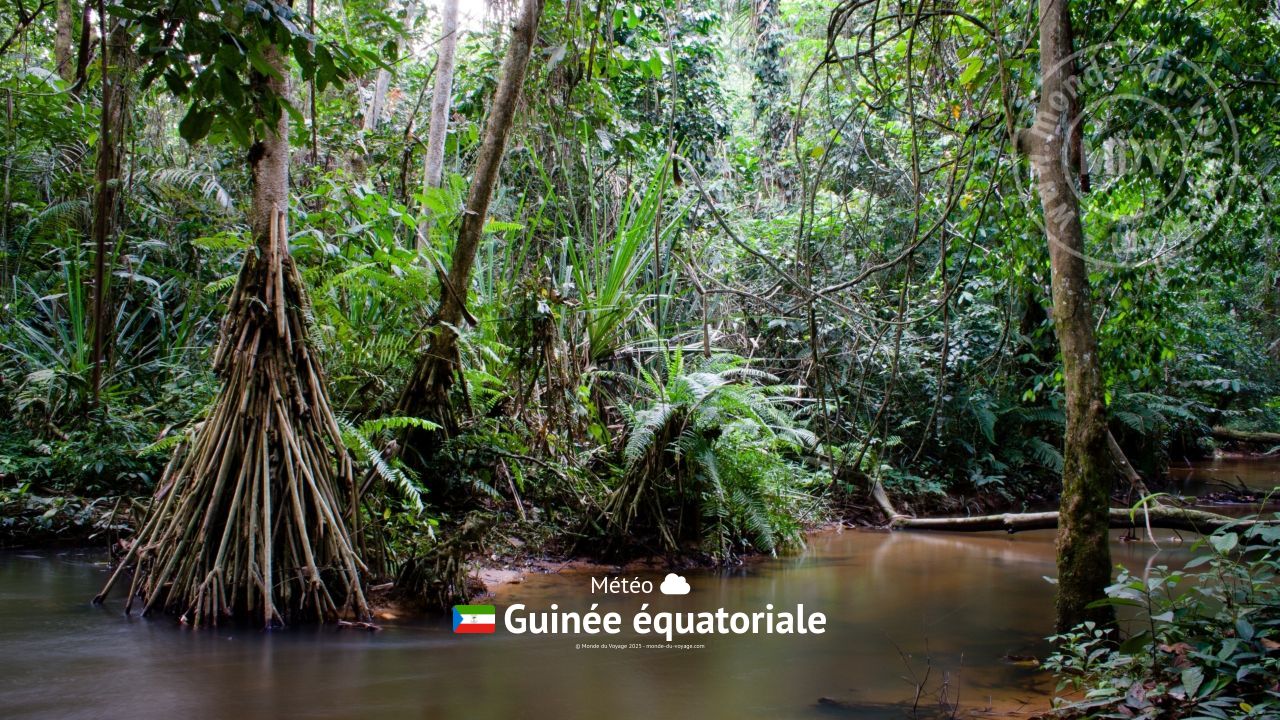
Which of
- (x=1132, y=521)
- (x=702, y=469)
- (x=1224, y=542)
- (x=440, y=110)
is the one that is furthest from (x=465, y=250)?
(x=1224, y=542)

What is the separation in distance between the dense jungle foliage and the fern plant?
21 millimetres

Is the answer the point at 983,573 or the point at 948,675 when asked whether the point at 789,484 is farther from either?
the point at 948,675

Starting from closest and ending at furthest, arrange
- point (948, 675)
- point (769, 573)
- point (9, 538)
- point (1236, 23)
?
1. point (948, 675)
2. point (1236, 23)
3. point (9, 538)
4. point (769, 573)

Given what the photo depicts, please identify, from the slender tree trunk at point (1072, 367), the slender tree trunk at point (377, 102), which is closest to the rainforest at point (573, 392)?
the slender tree trunk at point (1072, 367)

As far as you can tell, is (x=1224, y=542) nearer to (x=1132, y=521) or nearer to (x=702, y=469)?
(x=1132, y=521)

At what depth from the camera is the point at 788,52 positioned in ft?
35.1

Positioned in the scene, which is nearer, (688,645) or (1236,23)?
(688,645)

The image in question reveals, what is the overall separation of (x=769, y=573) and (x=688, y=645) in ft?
5.15

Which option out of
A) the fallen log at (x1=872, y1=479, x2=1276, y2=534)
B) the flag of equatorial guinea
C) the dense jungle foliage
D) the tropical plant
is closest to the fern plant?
the dense jungle foliage

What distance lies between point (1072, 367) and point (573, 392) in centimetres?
281

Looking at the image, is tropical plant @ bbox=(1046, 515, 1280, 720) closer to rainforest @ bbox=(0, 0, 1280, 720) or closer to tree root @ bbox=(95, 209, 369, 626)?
rainforest @ bbox=(0, 0, 1280, 720)

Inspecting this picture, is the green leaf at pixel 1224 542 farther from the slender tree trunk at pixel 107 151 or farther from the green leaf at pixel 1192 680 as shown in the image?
the slender tree trunk at pixel 107 151

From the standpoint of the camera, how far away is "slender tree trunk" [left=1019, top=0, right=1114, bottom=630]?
2.80m

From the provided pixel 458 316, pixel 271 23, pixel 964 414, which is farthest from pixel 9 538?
pixel 964 414
